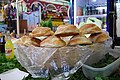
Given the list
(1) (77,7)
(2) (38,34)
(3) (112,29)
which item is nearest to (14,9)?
(1) (77,7)

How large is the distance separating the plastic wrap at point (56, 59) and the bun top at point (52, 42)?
0.06 feet

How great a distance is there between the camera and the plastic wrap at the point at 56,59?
27.4 inches

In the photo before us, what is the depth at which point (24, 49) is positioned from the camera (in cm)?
78

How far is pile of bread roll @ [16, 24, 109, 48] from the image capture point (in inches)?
28.7

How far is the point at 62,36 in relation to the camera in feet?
2.58

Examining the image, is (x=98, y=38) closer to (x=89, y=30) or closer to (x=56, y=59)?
(x=89, y=30)

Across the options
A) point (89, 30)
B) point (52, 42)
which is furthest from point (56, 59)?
point (89, 30)

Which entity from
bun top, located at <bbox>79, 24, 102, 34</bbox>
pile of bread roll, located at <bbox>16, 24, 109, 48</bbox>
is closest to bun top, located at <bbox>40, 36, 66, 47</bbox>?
pile of bread roll, located at <bbox>16, 24, 109, 48</bbox>

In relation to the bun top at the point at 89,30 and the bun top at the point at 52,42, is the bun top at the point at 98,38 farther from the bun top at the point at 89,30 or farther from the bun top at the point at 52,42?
the bun top at the point at 52,42

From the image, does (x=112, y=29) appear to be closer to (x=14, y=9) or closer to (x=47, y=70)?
(x=47, y=70)

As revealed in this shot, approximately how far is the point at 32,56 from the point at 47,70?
8cm

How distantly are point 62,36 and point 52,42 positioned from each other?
0.07 meters

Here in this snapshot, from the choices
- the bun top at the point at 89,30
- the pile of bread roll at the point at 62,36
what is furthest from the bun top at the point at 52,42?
the bun top at the point at 89,30

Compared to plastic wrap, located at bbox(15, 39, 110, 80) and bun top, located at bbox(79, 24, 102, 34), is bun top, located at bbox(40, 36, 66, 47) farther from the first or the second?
bun top, located at bbox(79, 24, 102, 34)
